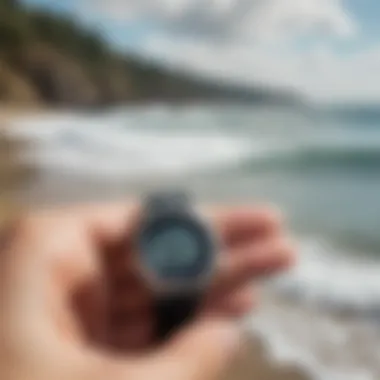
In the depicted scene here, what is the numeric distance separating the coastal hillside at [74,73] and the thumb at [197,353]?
246 millimetres

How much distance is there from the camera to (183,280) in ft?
1.18

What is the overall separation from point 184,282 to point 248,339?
0.12m

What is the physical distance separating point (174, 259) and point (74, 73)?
23 cm

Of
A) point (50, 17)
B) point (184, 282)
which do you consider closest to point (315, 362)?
point (184, 282)

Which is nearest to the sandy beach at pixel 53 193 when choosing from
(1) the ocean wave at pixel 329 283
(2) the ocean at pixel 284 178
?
(2) the ocean at pixel 284 178

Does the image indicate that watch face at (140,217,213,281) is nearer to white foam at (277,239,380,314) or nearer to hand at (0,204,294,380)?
hand at (0,204,294,380)

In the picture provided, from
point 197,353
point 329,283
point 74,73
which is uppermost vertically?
point 74,73

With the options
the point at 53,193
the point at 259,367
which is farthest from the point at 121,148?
the point at 259,367

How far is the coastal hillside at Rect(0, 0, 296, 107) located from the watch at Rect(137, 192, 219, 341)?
0.19 meters

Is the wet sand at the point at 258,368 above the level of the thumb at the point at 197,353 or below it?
above

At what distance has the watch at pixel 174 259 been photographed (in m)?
0.35

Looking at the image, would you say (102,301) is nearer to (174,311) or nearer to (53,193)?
(174,311)

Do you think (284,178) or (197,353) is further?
(284,178)

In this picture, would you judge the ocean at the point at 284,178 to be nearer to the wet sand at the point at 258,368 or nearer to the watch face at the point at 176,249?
the wet sand at the point at 258,368
